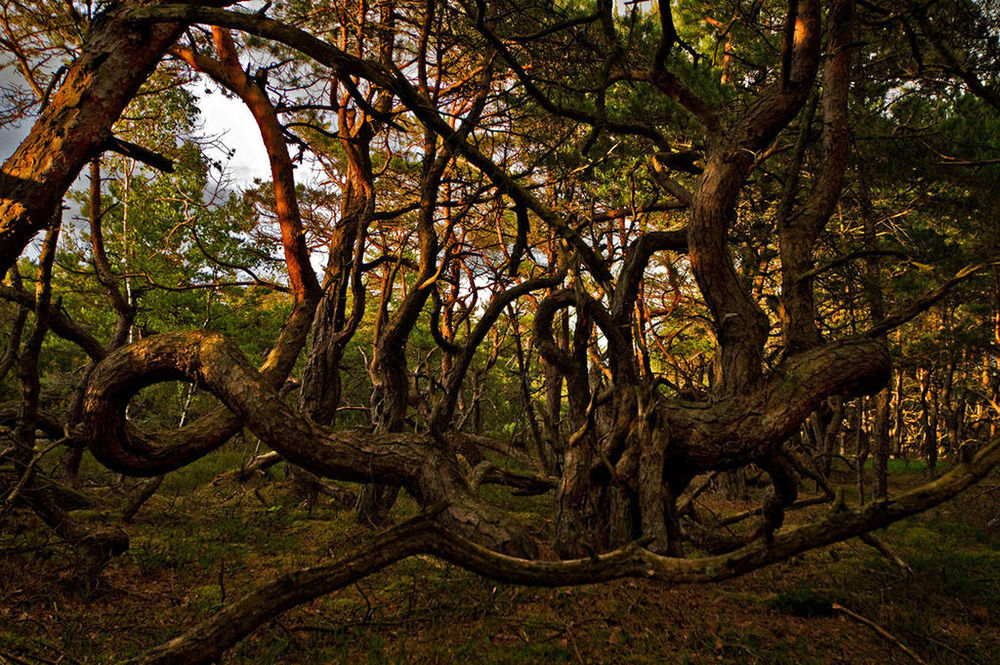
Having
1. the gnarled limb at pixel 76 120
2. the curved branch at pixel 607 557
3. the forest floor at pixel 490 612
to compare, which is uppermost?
the gnarled limb at pixel 76 120

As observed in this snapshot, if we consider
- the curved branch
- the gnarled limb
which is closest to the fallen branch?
the curved branch

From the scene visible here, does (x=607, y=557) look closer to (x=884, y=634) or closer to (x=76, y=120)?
(x=884, y=634)

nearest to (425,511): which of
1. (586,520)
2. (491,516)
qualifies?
(491,516)

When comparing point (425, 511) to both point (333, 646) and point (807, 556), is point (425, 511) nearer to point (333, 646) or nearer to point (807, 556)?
point (333, 646)

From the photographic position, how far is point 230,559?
5.68m

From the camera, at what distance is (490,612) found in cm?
419

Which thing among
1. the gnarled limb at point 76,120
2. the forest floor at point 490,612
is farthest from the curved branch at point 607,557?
the gnarled limb at point 76,120

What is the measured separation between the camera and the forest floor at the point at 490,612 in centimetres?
352

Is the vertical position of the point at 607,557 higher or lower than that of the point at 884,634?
higher

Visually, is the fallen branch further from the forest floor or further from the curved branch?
the curved branch

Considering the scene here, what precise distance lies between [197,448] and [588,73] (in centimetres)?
672

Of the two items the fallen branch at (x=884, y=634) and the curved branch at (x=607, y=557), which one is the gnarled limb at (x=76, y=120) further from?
the fallen branch at (x=884, y=634)

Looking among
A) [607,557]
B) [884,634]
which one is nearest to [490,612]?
[607,557]

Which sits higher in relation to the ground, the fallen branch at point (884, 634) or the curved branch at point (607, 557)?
the curved branch at point (607, 557)
